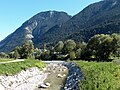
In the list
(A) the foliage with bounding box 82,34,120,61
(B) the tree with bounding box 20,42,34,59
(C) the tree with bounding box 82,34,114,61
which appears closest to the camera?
(A) the foliage with bounding box 82,34,120,61

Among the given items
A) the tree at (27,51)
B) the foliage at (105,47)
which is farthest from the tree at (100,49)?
the tree at (27,51)

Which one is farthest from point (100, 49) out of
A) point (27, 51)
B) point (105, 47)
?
point (27, 51)

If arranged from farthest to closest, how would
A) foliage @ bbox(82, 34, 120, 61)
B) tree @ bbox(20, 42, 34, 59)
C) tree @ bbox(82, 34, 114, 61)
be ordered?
tree @ bbox(20, 42, 34, 59) < tree @ bbox(82, 34, 114, 61) < foliage @ bbox(82, 34, 120, 61)

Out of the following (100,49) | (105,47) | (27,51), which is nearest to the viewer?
(105,47)

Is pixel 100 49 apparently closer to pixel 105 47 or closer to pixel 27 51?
pixel 105 47

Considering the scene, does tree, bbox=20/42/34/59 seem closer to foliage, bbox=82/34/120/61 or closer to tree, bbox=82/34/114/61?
tree, bbox=82/34/114/61

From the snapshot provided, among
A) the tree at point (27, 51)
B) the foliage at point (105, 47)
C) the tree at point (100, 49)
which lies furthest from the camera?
the tree at point (27, 51)

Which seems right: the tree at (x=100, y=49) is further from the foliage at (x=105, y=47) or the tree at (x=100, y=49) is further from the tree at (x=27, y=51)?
the tree at (x=27, y=51)

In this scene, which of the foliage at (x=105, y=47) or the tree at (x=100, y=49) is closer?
the foliage at (x=105, y=47)

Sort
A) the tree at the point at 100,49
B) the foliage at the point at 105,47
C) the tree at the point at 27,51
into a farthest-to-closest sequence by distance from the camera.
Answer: the tree at the point at 27,51 → the tree at the point at 100,49 → the foliage at the point at 105,47

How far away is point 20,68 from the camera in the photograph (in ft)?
199

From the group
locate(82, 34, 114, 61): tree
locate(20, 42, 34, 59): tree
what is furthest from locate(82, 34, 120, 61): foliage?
locate(20, 42, 34, 59): tree

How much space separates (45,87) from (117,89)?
74.3 ft

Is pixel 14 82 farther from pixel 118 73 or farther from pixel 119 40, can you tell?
pixel 119 40
